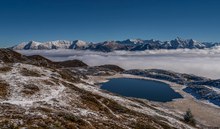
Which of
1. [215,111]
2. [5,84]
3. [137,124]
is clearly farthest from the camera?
[215,111]

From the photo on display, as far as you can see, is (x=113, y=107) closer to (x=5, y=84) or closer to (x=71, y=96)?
(x=71, y=96)

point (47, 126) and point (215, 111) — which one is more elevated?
point (47, 126)

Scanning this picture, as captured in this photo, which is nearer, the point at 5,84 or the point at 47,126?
the point at 47,126

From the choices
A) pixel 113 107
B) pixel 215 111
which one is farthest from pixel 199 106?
pixel 113 107

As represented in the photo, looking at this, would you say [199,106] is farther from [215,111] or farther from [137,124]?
[137,124]

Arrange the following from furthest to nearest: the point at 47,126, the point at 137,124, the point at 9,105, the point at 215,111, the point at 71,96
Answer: the point at 215,111 < the point at 71,96 < the point at 137,124 < the point at 9,105 < the point at 47,126

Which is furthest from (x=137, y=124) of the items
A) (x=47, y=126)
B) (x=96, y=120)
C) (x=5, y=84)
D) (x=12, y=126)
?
(x=5, y=84)

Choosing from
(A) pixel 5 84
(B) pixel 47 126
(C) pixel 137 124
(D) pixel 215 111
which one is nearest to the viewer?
(B) pixel 47 126

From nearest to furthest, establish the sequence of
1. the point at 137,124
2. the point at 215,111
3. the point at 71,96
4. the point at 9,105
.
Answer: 1. the point at 9,105
2. the point at 137,124
3. the point at 71,96
4. the point at 215,111

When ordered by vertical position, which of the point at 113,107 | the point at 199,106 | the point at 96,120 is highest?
the point at 96,120
